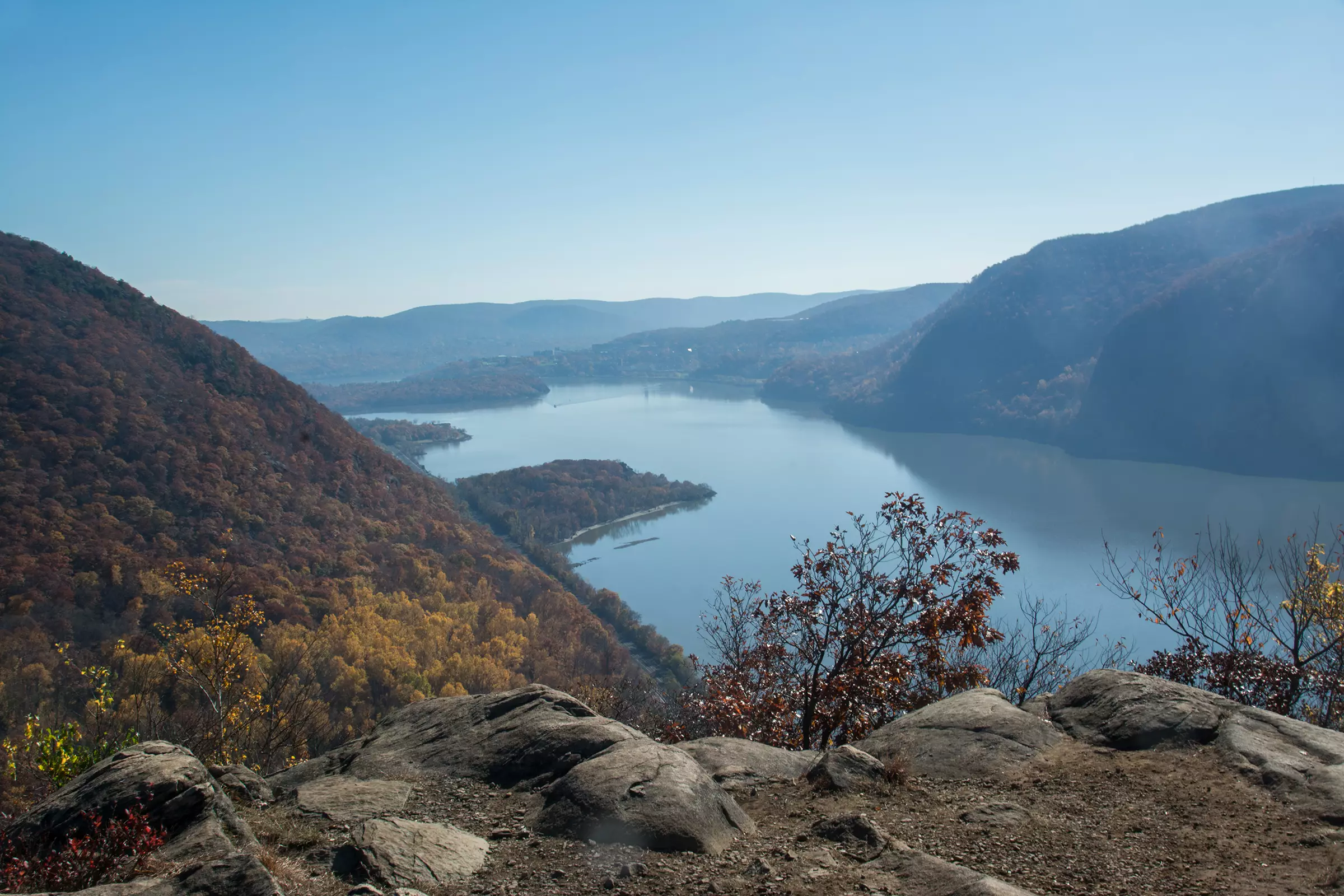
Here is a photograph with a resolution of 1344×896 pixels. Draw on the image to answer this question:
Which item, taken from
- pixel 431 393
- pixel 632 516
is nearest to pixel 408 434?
pixel 632 516

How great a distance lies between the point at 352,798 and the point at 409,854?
3.16 feet

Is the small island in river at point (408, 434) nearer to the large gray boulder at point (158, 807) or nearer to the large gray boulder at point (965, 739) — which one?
the large gray boulder at point (965, 739)

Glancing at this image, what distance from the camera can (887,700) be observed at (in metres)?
6.16

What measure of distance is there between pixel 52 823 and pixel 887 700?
16.7 ft

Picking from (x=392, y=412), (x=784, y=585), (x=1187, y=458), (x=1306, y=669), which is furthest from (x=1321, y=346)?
(x=392, y=412)

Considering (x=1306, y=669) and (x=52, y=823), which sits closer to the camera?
(x=52, y=823)

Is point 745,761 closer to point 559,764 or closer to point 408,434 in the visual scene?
point 559,764

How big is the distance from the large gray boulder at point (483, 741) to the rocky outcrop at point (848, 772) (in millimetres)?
993

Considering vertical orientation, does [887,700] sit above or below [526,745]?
below

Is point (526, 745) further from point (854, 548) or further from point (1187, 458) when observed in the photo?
point (1187, 458)

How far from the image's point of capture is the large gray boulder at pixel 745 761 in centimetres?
425

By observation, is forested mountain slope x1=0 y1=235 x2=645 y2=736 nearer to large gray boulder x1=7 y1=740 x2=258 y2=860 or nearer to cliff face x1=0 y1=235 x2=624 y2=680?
cliff face x1=0 y1=235 x2=624 y2=680

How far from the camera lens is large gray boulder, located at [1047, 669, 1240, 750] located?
14.2ft

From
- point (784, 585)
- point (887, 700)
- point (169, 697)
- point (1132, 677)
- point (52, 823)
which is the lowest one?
point (784, 585)
